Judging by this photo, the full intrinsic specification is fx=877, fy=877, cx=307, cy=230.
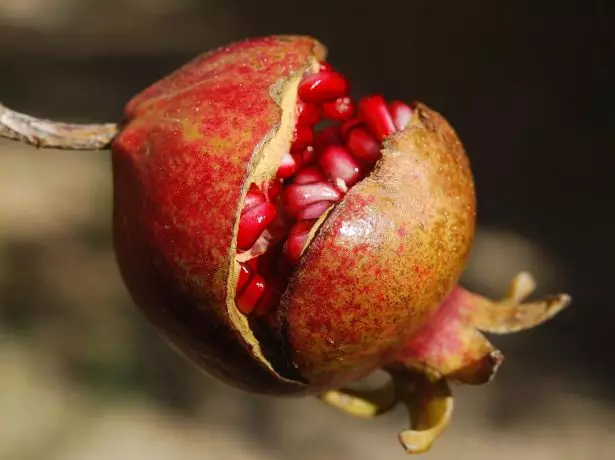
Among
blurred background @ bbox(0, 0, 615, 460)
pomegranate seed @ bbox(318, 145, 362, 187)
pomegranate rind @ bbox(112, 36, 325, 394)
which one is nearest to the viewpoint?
pomegranate rind @ bbox(112, 36, 325, 394)

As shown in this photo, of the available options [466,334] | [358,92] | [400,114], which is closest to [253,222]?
[400,114]

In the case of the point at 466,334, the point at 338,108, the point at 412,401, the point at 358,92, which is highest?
the point at 338,108

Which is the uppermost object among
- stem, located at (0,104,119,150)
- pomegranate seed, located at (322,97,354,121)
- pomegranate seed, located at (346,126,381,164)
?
pomegranate seed, located at (322,97,354,121)

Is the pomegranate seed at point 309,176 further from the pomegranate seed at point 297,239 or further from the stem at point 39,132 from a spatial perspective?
the stem at point 39,132

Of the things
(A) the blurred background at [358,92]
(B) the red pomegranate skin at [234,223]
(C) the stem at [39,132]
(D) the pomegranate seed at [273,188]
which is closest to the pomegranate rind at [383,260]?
(B) the red pomegranate skin at [234,223]

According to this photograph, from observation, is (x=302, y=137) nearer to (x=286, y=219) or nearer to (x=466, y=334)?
(x=286, y=219)

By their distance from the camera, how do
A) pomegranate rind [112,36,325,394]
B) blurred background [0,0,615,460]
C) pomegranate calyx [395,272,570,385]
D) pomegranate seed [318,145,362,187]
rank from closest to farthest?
pomegranate rind [112,36,325,394] → pomegranate seed [318,145,362,187] → pomegranate calyx [395,272,570,385] → blurred background [0,0,615,460]

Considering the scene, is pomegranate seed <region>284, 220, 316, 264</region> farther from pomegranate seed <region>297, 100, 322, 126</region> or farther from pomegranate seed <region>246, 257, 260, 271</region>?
pomegranate seed <region>297, 100, 322, 126</region>

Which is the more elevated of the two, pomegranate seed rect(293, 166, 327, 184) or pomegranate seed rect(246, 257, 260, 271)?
pomegranate seed rect(293, 166, 327, 184)

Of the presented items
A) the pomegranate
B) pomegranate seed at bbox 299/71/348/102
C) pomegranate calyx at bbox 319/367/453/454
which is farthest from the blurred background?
pomegranate seed at bbox 299/71/348/102
